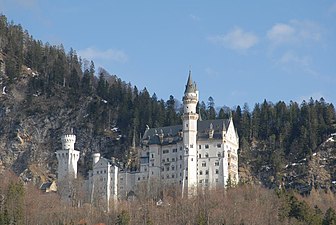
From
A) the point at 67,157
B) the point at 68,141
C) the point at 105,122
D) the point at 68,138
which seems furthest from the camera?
the point at 105,122

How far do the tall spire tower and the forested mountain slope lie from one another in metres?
10.5

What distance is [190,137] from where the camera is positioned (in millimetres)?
104062

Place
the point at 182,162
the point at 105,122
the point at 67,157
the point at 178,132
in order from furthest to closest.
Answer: the point at 105,122
the point at 67,157
the point at 178,132
the point at 182,162

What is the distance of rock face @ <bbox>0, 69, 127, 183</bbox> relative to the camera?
120 m

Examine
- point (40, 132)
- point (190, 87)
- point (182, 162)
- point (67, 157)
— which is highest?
point (190, 87)

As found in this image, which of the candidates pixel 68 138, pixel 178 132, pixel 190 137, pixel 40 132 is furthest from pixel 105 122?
pixel 190 137

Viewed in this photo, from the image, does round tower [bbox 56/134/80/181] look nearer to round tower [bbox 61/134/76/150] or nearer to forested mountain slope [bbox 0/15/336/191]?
round tower [bbox 61/134/76/150]

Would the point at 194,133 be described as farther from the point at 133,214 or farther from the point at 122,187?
the point at 133,214

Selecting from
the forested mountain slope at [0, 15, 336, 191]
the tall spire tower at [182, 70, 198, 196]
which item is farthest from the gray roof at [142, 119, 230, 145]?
the forested mountain slope at [0, 15, 336, 191]

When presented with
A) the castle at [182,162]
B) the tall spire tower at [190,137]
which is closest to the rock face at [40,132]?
the castle at [182,162]

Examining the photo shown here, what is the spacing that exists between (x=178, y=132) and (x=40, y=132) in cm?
2605

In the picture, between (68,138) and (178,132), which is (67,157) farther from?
(178,132)

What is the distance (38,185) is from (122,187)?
500 inches

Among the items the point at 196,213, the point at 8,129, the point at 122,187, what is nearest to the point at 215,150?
the point at 122,187
